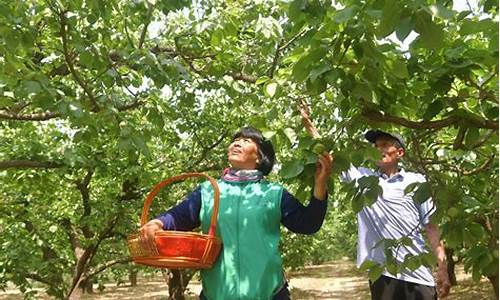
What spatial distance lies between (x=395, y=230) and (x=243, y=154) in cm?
120

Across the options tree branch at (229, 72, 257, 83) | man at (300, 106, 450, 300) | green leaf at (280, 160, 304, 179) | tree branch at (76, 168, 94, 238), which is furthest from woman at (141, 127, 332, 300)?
tree branch at (76, 168, 94, 238)

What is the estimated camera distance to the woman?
3021mm

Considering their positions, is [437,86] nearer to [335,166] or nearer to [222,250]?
[335,166]

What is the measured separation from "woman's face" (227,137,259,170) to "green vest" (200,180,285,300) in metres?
0.14

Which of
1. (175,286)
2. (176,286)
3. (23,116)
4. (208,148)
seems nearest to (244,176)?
(23,116)

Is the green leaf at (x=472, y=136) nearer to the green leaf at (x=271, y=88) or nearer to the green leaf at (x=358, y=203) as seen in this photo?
the green leaf at (x=358, y=203)

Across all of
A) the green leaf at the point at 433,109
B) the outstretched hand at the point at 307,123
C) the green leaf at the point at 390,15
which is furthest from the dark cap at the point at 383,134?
the green leaf at the point at 390,15

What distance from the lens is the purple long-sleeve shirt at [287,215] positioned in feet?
9.74

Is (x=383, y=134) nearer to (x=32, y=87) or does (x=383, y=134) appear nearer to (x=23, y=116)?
(x=32, y=87)

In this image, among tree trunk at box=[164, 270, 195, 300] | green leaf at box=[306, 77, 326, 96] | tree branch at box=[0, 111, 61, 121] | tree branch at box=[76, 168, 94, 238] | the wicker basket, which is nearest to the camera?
green leaf at box=[306, 77, 326, 96]

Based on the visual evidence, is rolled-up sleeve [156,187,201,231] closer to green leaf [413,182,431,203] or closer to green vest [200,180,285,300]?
green vest [200,180,285,300]

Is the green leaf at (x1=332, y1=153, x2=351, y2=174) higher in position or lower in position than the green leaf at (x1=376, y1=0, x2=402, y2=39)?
lower

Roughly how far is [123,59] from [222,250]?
5.17ft

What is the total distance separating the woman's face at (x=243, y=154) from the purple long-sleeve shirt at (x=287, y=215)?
266 mm
